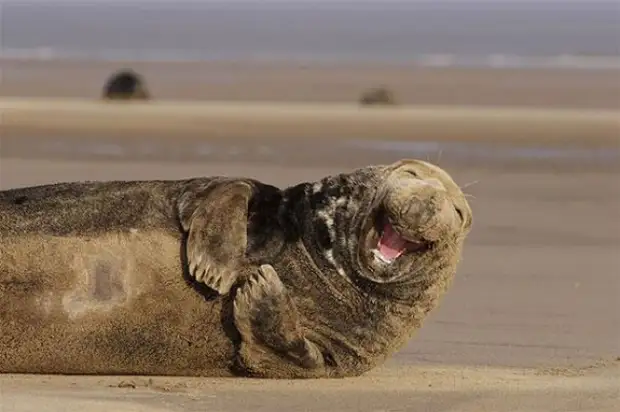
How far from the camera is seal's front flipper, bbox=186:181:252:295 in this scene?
5.69 metres

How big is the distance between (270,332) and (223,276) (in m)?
0.27

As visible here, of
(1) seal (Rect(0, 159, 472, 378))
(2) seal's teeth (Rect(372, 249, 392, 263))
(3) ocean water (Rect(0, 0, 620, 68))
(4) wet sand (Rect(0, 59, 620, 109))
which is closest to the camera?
(1) seal (Rect(0, 159, 472, 378))

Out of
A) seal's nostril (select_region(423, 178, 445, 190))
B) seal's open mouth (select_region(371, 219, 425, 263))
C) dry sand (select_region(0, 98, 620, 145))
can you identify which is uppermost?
seal's nostril (select_region(423, 178, 445, 190))

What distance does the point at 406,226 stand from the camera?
561 cm

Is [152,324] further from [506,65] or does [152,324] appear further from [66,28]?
[66,28]

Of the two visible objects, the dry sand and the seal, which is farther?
the dry sand

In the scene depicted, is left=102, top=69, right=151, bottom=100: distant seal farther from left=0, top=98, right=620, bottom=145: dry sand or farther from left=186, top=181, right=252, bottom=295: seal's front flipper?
left=186, top=181, right=252, bottom=295: seal's front flipper

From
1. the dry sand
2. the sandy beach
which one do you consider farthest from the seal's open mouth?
the dry sand

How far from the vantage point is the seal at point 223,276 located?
5.66 m

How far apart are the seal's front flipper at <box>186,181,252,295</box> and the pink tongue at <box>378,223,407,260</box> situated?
1.65 ft

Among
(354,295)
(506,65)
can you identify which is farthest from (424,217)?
(506,65)

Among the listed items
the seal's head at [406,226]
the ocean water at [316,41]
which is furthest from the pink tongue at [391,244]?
the ocean water at [316,41]

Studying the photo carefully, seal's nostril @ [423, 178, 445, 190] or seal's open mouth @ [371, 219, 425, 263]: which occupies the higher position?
seal's nostril @ [423, 178, 445, 190]

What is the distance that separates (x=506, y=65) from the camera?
36.7 m
